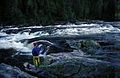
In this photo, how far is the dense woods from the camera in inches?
1736

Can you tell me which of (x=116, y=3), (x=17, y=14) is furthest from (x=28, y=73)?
(x=116, y=3)

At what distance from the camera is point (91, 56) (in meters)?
11.7

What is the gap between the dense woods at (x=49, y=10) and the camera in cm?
4409

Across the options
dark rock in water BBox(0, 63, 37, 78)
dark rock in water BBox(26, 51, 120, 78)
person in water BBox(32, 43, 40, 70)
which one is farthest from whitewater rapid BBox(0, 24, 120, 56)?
dark rock in water BBox(26, 51, 120, 78)

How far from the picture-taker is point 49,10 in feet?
189

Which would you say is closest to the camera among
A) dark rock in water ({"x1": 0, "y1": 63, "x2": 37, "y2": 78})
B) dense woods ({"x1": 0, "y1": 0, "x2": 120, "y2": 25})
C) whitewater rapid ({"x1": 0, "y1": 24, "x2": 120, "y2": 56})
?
dark rock in water ({"x1": 0, "y1": 63, "x2": 37, "y2": 78})

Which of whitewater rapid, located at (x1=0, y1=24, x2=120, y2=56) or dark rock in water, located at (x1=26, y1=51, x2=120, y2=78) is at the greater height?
dark rock in water, located at (x1=26, y1=51, x2=120, y2=78)

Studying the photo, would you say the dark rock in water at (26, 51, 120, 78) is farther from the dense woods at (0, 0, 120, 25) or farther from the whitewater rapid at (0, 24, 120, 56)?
the dense woods at (0, 0, 120, 25)

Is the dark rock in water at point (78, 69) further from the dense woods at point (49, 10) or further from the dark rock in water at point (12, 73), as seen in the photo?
the dense woods at point (49, 10)

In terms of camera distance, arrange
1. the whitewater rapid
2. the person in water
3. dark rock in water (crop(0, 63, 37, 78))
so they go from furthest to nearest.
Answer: the whitewater rapid → the person in water → dark rock in water (crop(0, 63, 37, 78))

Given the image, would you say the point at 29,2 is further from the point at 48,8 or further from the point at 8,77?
the point at 8,77

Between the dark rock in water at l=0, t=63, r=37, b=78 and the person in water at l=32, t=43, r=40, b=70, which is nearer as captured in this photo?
the dark rock in water at l=0, t=63, r=37, b=78

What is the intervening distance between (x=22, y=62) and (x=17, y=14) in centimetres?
3646

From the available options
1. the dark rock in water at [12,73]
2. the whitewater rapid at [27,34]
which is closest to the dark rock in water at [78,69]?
the dark rock in water at [12,73]
